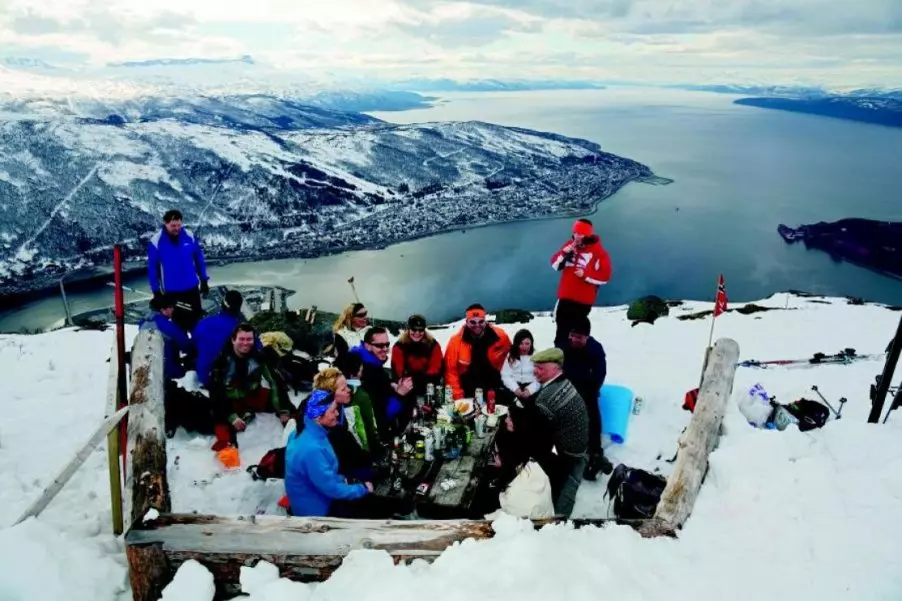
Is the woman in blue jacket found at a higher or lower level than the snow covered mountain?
higher

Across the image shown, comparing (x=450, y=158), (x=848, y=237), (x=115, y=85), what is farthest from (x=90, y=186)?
(x=115, y=85)

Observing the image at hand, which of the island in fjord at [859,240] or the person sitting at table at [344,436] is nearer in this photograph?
the person sitting at table at [344,436]

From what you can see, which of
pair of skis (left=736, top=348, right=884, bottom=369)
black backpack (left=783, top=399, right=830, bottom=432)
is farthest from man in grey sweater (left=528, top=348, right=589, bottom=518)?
pair of skis (left=736, top=348, right=884, bottom=369)

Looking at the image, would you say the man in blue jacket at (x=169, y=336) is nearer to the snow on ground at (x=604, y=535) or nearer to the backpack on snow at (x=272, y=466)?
the snow on ground at (x=604, y=535)

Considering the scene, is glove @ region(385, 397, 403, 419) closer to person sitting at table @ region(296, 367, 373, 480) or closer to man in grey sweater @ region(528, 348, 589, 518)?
person sitting at table @ region(296, 367, 373, 480)

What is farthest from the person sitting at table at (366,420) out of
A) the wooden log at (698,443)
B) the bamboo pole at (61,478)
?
the wooden log at (698,443)

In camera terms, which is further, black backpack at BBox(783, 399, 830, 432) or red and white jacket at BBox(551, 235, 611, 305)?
red and white jacket at BBox(551, 235, 611, 305)
